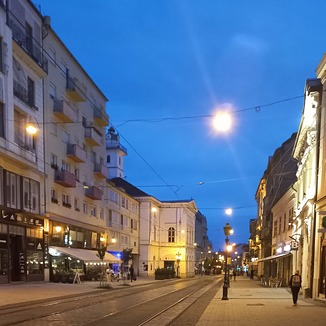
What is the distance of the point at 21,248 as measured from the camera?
30.5 m

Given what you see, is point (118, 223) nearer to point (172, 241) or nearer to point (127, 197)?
point (127, 197)

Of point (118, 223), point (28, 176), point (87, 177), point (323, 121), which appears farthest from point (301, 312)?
point (118, 223)

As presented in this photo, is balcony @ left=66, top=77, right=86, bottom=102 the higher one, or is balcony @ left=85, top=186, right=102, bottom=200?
balcony @ left=66, top=77, right=86, bottom=102

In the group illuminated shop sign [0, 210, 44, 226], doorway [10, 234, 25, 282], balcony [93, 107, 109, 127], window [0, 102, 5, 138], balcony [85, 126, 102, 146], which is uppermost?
balcony [93, 107, 109, 127]

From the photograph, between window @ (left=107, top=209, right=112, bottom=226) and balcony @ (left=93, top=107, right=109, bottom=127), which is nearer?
balcony @ (left=93, top=107, right=109, bottom=127)

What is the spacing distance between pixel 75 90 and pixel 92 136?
5780 mm

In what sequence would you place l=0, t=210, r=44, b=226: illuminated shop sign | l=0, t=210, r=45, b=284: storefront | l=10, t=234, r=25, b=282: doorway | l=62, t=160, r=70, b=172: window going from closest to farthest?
l=0, t=210, r=44, b=226: illuminated shop sign
l=0, t=210, r=45, b=284: storefront
l=10, t=234, r=25, b=282: doorway
l=62, t=160, r=70, b=172: window

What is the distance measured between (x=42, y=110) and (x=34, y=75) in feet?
9.13

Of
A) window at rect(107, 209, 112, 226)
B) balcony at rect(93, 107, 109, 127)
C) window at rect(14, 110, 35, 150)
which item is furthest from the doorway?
window at rect(107, 209, 112, 226)

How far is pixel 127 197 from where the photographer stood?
67312mm

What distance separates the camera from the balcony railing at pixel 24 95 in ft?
101

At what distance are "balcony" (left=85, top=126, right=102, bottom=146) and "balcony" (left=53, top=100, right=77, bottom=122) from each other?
601cm

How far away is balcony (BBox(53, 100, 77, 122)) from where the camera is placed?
37.8 m

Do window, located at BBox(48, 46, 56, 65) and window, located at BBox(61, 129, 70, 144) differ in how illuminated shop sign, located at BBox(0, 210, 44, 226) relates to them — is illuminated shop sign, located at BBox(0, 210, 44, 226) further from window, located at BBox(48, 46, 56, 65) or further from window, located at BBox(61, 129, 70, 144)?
window, located at BBox(48, 46, 56, 65)
